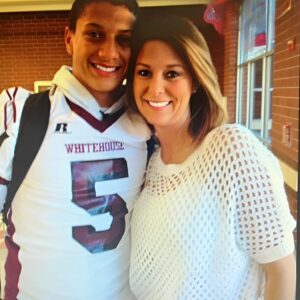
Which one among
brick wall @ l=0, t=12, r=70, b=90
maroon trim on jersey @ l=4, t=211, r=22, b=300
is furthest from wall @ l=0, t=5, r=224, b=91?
maroon trim on jersey @ l=4, t=211, r=22, b=300

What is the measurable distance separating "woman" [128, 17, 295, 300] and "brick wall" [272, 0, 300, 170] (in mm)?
39

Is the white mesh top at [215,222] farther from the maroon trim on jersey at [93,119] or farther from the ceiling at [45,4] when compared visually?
the ceiling at [45,4]

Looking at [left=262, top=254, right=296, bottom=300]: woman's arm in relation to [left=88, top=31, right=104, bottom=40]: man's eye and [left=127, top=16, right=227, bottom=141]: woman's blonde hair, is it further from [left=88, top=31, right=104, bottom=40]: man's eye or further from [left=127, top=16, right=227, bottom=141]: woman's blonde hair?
[left=88, top=31, right=104, bottom=40]: man's eye

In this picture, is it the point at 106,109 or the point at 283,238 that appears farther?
the point at 106,109

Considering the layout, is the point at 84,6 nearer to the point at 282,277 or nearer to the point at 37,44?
the point at 37,44

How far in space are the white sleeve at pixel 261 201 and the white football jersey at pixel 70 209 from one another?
0.23m

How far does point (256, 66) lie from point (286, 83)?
12cm

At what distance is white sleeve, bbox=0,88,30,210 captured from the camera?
0.58 meters

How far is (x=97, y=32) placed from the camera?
0.62 meters

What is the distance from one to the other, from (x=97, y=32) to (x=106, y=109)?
0.14 metres

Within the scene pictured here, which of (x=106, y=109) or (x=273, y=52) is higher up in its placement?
(x=273, y=52)

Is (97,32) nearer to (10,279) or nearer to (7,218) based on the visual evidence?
(7,218)

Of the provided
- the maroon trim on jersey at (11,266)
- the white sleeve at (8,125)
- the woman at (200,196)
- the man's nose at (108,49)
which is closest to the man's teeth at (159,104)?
the woman at (200,196)

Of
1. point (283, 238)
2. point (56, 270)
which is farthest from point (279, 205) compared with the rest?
point (56, 270)
